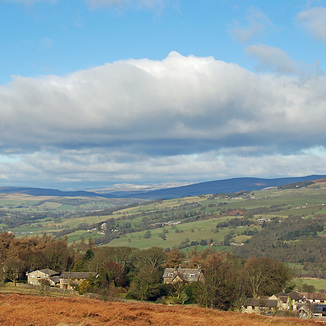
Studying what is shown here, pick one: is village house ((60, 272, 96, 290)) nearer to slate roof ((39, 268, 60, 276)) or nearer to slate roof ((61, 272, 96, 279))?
slate roof ((61, 272, 96, 279))

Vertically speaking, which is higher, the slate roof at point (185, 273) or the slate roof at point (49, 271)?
the slate roof at point (49, 271)

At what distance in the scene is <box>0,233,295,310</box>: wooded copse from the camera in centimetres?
8088

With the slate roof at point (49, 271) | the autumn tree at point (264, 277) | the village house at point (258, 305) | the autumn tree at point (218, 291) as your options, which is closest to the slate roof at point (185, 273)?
the autumn tree at point (264, 277)

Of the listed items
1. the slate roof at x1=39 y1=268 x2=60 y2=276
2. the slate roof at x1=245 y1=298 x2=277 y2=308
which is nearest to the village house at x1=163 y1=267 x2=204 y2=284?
the slate roof at x1=245 y1=298 x2=277 y2=308

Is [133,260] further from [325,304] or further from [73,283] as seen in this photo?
[325,304]

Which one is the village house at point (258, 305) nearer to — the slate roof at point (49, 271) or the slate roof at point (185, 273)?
the slate roof at point (185, 273)

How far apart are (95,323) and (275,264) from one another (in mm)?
77809

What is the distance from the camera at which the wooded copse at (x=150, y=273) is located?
8088 centimetres

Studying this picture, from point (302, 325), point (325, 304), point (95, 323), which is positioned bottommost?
point (325, 304)

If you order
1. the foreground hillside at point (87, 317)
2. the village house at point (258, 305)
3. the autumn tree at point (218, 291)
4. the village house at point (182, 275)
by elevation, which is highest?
the foreground hillside at point (87, 317)

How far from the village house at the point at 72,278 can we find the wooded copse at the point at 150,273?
2.50 m

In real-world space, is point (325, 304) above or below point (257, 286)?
below

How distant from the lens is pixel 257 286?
317ft

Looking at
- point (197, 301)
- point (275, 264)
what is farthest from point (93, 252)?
point (275, 264)
